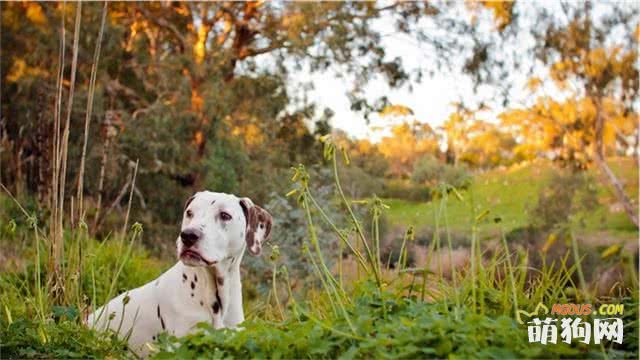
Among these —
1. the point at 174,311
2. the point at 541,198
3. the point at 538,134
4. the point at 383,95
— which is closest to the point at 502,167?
the point at 538,134

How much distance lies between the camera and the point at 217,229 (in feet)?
7.42

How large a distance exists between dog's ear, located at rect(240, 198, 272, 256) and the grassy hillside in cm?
934

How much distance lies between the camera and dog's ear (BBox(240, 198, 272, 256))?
2.37 m

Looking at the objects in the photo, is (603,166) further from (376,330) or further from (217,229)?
(376,330)

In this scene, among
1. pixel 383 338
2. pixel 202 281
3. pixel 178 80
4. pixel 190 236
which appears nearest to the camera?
→ pixel 383 338

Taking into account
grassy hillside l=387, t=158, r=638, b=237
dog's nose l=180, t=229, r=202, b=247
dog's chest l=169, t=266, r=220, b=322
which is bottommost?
grassy hillside l=387, t=158, r=638, b=237

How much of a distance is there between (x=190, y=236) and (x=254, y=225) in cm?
26

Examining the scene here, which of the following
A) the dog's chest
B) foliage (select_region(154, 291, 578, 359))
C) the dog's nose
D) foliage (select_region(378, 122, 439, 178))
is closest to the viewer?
foliage (select_region(154, 291, 578, 359))

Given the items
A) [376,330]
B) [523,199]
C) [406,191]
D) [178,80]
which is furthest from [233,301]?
[523,199]

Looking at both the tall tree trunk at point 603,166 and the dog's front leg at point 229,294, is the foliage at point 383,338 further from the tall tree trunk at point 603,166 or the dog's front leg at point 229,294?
the tall tree trunk at point 603,166

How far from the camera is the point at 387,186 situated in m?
12.7

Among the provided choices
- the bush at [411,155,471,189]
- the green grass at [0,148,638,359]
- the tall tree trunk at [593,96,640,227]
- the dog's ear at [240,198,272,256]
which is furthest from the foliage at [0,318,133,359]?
the tall tree trunk at [593,96,640,227]

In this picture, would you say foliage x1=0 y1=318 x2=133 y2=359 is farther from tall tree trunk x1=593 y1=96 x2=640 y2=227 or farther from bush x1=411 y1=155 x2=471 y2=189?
tall tree trunk x1=593 y1=96 x2=640 y2=227

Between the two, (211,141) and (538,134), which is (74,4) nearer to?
(211,141)
